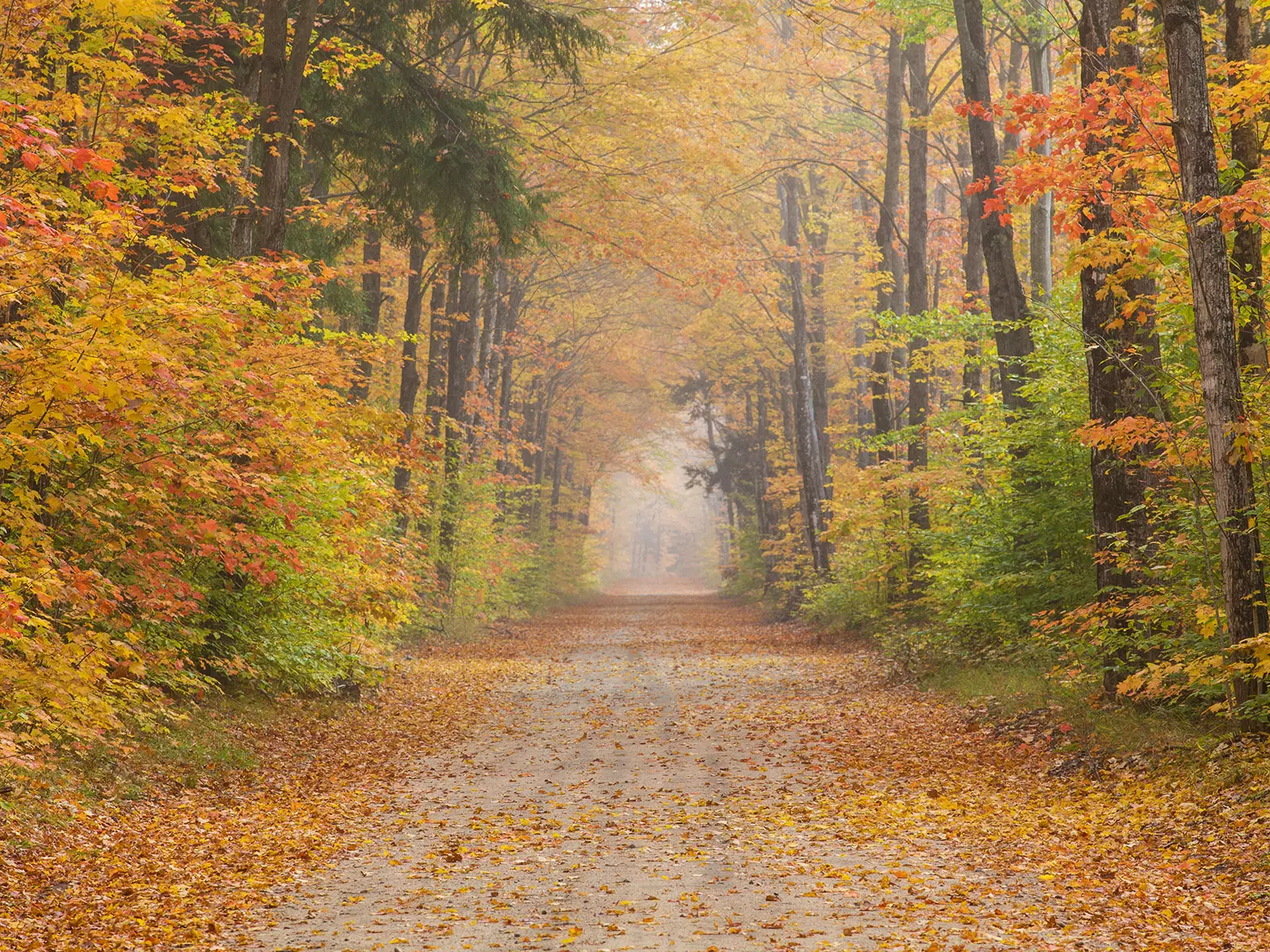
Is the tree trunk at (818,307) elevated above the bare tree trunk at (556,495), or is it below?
above

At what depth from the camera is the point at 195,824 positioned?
Answer: 23.1 feet

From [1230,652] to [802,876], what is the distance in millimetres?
3523

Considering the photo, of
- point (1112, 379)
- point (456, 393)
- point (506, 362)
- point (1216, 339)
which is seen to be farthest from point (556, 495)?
point (1216, 339)

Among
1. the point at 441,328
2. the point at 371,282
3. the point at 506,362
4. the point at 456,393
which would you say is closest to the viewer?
the point at 371,282

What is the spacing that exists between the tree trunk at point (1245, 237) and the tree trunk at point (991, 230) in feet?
12.4

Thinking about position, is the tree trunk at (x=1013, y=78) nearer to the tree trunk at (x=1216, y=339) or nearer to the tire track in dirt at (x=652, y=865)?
the tree trunk at (x=1216, y=339)

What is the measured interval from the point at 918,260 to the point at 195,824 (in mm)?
15320

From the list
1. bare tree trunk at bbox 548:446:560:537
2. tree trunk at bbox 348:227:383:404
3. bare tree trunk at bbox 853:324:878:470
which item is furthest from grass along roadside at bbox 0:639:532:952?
bare tree trunk at bbox 548:446:560:537

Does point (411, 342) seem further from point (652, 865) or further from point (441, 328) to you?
point (652, 865)

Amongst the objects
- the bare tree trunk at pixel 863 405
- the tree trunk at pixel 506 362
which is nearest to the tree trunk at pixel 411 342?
the tree trunk at pixel 506 362

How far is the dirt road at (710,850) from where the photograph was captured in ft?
16.4

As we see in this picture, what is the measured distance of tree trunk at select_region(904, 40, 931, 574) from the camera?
727 inches

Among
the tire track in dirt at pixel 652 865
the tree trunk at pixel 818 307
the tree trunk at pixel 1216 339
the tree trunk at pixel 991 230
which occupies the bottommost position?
the tire track in dirt at pixel 652 865

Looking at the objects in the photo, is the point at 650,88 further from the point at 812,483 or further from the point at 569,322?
the point at 569,322
